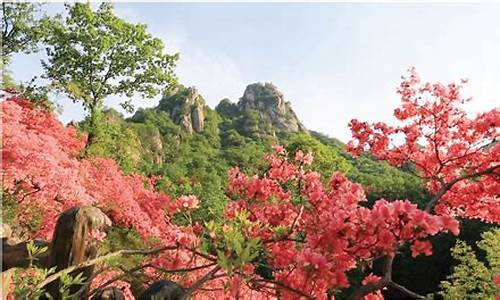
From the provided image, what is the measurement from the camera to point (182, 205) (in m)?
4.52

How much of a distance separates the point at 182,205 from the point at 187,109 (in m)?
64.8

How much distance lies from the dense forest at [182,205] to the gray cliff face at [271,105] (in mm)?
57886

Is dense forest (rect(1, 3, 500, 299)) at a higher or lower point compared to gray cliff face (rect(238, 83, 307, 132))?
lower

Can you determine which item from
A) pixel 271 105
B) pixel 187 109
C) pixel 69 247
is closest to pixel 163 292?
pixel 69 247

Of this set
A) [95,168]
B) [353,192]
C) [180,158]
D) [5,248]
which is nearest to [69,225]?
[5,248]

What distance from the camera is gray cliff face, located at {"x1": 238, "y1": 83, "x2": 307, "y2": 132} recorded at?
82312 mm

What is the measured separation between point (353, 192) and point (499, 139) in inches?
111

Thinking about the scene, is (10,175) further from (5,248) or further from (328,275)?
(328,275)

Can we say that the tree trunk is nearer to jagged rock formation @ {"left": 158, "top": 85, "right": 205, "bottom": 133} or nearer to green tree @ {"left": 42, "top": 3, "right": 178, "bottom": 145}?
green tree @ {"left": 42, "top": 3, "right": 178, "bottom": 145}

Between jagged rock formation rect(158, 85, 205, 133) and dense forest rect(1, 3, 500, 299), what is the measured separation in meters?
40.9

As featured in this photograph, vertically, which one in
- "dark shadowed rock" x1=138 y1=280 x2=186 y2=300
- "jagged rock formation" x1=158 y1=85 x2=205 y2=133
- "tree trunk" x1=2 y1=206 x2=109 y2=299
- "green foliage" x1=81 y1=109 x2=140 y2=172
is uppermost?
"jagged rock formation" x1=158 y1=85 x2=205 y2=133

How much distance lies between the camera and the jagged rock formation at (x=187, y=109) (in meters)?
65.4

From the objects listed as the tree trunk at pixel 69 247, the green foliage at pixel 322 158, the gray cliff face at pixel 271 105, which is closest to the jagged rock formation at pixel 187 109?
the gray cliff face at pixel 271 105

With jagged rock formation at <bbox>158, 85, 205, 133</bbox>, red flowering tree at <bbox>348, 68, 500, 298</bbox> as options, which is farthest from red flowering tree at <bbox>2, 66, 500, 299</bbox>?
jagged rock formation at <bbox>158, 85, 205, 133</bbox>
